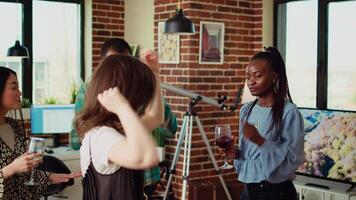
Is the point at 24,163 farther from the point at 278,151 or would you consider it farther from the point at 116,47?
the point at 278,151

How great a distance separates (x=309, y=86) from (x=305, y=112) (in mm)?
432

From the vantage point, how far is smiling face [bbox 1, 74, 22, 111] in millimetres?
2572

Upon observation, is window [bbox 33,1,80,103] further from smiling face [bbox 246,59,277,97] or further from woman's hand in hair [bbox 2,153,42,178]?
smiling face [bbox 246,59,277,97]

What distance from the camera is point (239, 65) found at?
5.67 meters

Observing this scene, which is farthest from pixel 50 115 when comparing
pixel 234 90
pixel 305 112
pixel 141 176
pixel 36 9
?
pixel 141 176

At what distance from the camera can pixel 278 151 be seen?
2412 mm

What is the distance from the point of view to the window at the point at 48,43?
19.0 ft

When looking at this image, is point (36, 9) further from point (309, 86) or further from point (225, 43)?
point (309, 86)

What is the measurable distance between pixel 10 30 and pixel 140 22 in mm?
1446

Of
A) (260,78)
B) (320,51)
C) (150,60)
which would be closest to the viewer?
(150,60)

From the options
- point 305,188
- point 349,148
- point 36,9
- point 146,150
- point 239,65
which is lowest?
point 305,188

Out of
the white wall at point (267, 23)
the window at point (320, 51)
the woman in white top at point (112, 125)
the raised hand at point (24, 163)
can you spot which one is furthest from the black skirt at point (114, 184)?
the white wall at point (267, 23)

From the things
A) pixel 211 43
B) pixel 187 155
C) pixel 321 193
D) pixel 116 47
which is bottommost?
pixel 321 193

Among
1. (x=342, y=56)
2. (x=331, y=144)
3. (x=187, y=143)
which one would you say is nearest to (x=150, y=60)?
(x=187, y=143)
